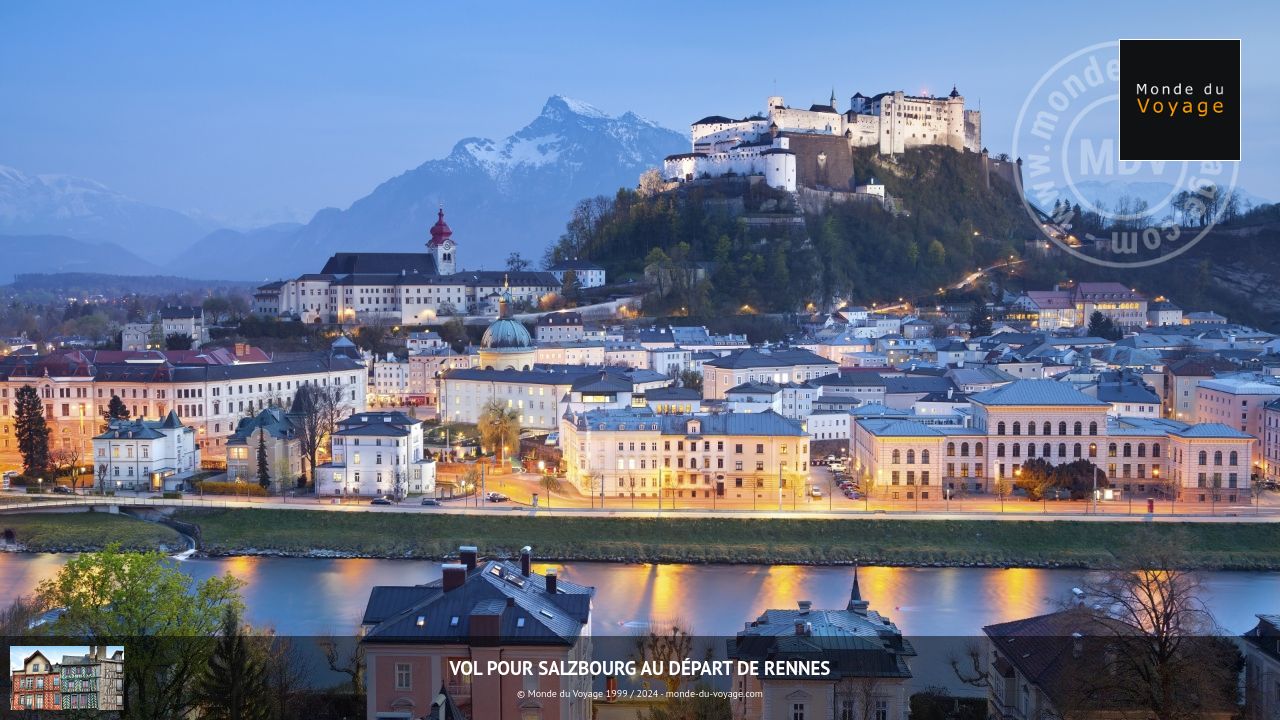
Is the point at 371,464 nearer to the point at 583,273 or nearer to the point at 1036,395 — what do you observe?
the point at 1036,395

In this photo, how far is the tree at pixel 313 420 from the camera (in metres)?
18.8

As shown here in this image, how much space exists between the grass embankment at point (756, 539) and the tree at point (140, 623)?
7740 mm

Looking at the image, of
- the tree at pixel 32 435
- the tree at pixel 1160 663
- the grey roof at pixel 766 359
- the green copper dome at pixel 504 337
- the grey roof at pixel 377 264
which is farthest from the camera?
the grey roof at pixel 377 264

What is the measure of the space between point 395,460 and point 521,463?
2975 mm

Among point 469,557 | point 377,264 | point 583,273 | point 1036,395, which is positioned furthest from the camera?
point 583,273

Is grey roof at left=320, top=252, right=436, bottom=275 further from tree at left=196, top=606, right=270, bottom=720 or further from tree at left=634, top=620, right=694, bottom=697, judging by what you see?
tree at left=196, top=606, right=270, bottom=720

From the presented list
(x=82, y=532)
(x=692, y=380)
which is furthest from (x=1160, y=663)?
(x=692, y=380)

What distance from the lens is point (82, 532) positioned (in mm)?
16031

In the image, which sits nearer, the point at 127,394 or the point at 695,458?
the point at 695,458

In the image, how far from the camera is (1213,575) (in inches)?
566

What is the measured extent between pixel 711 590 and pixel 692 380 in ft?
41.6

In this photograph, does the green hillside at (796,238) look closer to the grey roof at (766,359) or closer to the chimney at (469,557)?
the grey roof at (766,359)

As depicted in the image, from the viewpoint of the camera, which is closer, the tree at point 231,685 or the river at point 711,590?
the tree at point 231,685

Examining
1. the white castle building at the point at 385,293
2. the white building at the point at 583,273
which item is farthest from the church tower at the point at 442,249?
the white building at the point at 583,273
